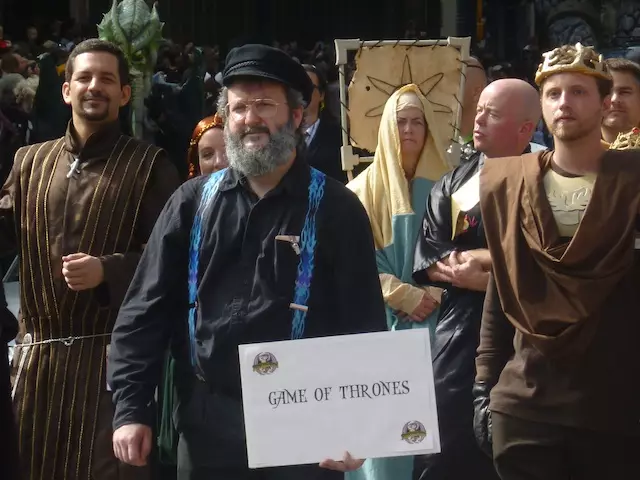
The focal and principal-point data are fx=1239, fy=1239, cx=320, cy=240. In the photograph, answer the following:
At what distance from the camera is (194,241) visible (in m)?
3.43

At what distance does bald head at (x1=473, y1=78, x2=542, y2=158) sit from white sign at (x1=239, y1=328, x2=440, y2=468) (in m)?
1.57

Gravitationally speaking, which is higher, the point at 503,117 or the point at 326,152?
the point at 503,117

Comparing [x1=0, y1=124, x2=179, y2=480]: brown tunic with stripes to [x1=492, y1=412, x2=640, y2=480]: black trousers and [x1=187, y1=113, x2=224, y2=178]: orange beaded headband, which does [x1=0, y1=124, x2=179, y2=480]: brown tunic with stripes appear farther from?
[x1=492, y1=412, x2=640, y2=480]: black trousers

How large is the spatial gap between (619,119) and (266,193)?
231 centimetres

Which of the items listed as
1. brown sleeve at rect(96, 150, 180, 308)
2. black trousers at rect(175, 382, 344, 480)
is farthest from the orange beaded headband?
black trousers at rect(175, 382, 344, 480)

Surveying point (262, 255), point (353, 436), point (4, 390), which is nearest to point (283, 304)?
point (262, 255)

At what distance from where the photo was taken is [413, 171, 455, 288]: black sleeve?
14.3ft

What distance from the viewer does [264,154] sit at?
11.3 ft

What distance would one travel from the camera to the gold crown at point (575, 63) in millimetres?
3533

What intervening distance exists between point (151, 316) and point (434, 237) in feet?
4.36

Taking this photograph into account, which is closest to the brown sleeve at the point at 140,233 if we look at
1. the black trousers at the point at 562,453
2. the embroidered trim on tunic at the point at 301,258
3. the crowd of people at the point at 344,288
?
the crowd of people at the point at 344,288

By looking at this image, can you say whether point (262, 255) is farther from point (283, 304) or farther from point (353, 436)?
point (353, 436)

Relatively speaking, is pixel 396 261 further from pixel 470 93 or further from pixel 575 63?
pixel 575 63

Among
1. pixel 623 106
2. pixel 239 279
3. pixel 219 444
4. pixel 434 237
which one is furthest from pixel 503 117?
pixel 219 444
